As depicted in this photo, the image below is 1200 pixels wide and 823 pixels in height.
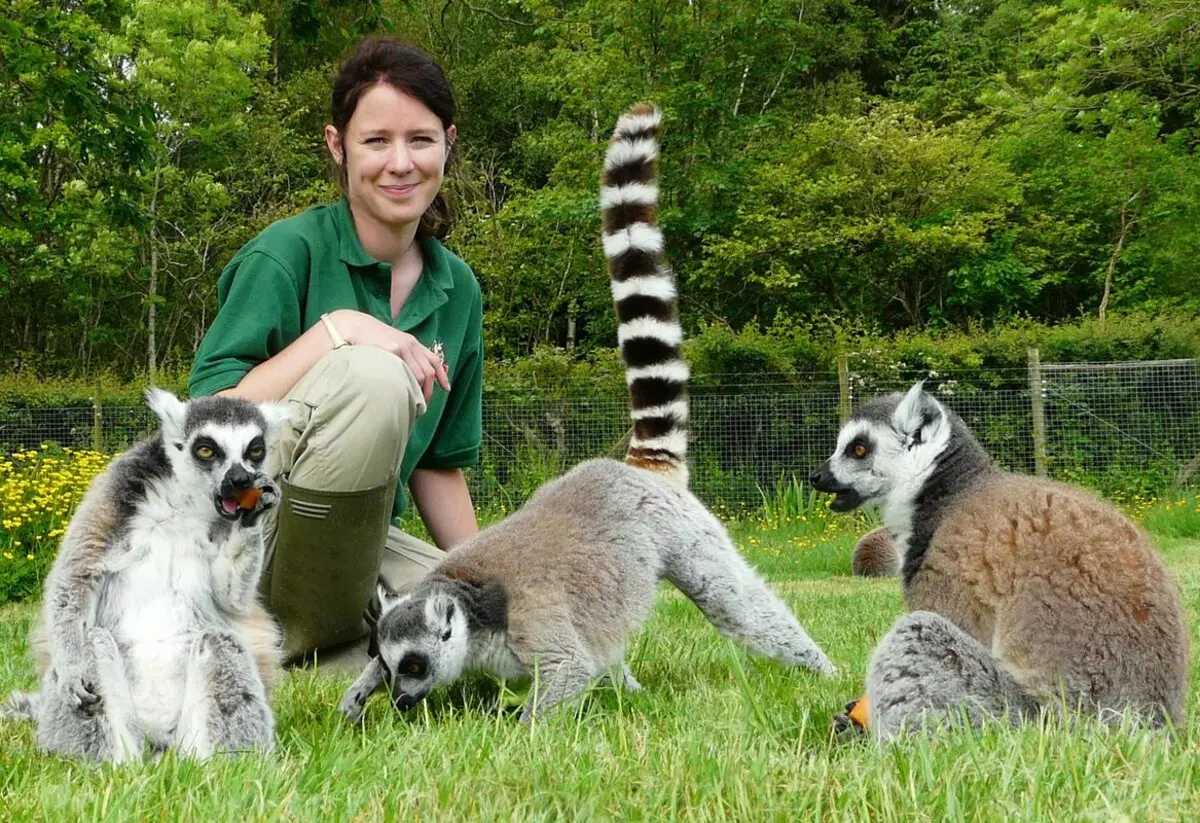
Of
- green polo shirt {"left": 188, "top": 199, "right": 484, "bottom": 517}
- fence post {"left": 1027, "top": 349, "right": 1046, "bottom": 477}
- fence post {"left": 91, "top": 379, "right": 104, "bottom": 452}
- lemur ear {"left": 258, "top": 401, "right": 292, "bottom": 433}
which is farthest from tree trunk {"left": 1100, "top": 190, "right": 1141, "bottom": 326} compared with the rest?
lemur ear {"left": 258, "top": 401, "right": 292, "bottom": 433}

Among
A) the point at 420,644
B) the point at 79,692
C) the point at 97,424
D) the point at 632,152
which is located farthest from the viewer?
the point at 97,424

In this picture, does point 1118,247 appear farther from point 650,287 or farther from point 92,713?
point 92,713

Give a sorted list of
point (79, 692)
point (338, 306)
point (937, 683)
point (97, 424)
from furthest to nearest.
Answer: point (97, 424) < point (338, 306) < point (937, 683) < point (79, 692)

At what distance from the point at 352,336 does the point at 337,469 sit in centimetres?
36

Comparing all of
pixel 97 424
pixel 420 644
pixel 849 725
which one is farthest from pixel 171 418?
pixel 97 424

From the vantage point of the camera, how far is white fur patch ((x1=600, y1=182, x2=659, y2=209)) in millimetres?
3705

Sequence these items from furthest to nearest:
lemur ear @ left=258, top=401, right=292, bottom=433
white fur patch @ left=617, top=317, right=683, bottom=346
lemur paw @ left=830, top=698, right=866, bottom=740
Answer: white fur patch @ left=617, top=317, right=683, bottom=346 < lemur ear @ left=258, top=401, right=292, bottom=433 < lemur paw @ left=830, top=698, right=866, bottom=740

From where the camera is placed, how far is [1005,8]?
64.6 ft

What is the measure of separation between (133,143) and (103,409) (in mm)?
4752

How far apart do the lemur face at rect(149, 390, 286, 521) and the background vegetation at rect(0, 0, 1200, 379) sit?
11225mm

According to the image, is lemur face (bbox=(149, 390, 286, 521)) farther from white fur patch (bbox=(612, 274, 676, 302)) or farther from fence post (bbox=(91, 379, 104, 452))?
fence post (bbox=(91, 379, 104, 452))

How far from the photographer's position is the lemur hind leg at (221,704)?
7.20ft

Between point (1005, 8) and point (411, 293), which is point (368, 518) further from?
point (1005, 8)

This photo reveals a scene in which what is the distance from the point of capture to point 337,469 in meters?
2.92
